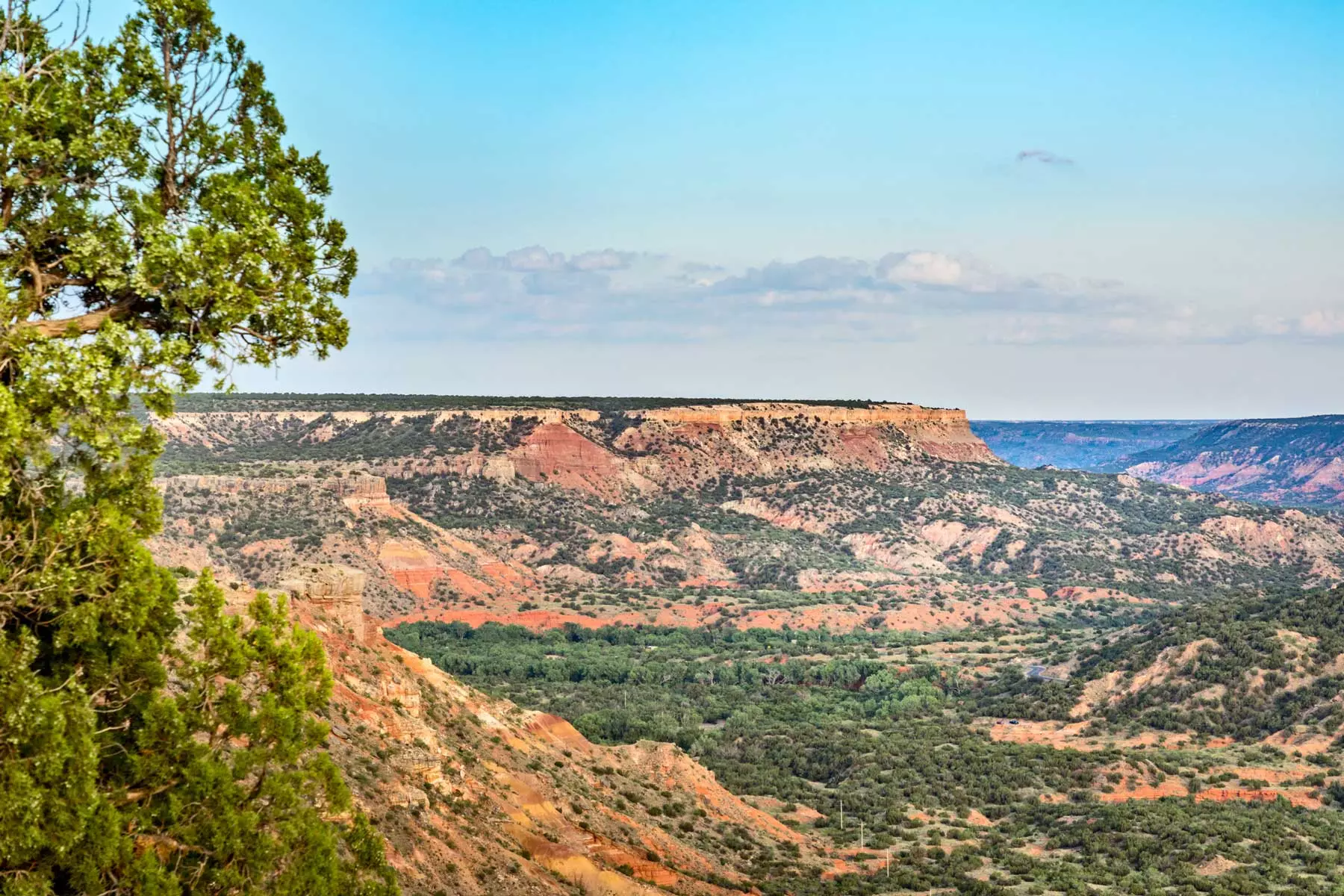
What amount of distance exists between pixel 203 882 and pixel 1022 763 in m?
49.8

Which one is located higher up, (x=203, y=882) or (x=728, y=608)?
(x=203, y=882)

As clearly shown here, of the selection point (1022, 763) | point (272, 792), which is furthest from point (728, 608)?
point (272, 792)

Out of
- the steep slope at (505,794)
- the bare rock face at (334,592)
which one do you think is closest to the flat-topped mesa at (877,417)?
the steep slope at (505,794)

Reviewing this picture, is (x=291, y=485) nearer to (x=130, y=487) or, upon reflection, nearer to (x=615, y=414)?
(x=615, y=414)

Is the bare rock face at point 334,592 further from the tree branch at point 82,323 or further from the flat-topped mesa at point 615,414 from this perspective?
the flat-topped mesa at point 615,414

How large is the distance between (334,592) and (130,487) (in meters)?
22.2

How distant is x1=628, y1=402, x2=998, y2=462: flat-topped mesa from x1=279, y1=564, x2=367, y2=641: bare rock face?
109 meters

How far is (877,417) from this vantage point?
521 feet

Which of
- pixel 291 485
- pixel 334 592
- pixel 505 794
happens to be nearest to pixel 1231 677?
pixel 505 794

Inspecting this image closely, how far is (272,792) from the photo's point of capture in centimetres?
1202

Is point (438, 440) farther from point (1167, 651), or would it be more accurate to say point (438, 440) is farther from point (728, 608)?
point (1167, 651)

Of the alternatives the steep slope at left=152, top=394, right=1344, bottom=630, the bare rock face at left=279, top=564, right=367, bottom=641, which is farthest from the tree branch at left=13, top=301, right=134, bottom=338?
the steep slope at left=152, top=394, right=1344, bottom=630

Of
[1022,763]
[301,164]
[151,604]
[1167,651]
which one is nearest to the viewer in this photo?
[151,604]

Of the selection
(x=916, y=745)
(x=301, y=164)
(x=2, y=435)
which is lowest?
(x=916, y=745)
